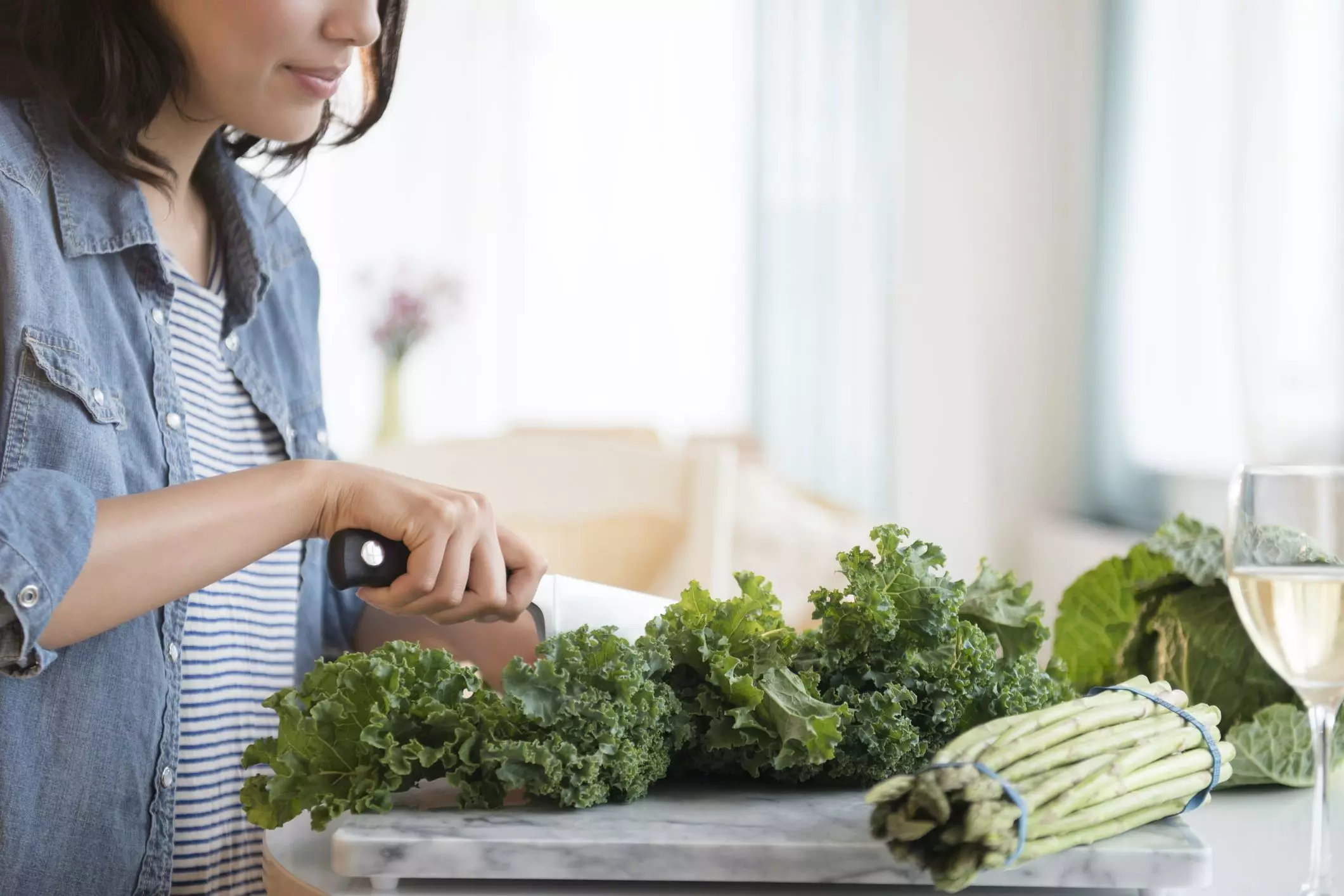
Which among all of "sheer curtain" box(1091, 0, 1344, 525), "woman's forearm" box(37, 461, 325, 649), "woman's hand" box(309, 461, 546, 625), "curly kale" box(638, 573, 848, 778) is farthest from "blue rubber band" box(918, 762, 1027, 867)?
"sheer curtain" box(1091, 0, 1344, 525)

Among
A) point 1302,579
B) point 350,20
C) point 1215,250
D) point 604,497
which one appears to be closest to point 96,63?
point 350,20

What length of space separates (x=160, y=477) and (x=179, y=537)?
237 millimetres

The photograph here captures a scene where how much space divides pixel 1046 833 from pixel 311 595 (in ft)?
2.93

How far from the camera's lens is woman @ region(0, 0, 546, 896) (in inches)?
34.7

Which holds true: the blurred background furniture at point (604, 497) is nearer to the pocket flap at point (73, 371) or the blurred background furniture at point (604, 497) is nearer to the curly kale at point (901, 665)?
the pocket flap at point (73, 371)

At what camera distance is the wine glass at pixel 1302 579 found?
26.1 inches

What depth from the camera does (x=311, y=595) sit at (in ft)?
4.26

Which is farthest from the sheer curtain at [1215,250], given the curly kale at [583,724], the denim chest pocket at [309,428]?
the curly kale at [583,724]

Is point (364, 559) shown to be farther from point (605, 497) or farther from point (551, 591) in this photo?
point (605, 497)

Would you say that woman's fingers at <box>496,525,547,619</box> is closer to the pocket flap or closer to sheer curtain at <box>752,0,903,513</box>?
the pocket flap

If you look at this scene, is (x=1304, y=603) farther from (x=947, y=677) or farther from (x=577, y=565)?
(x=577, y=565)

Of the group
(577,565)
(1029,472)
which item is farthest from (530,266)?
(577,565)

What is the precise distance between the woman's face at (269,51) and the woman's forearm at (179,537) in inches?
13.6

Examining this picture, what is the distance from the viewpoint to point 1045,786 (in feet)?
1.96
